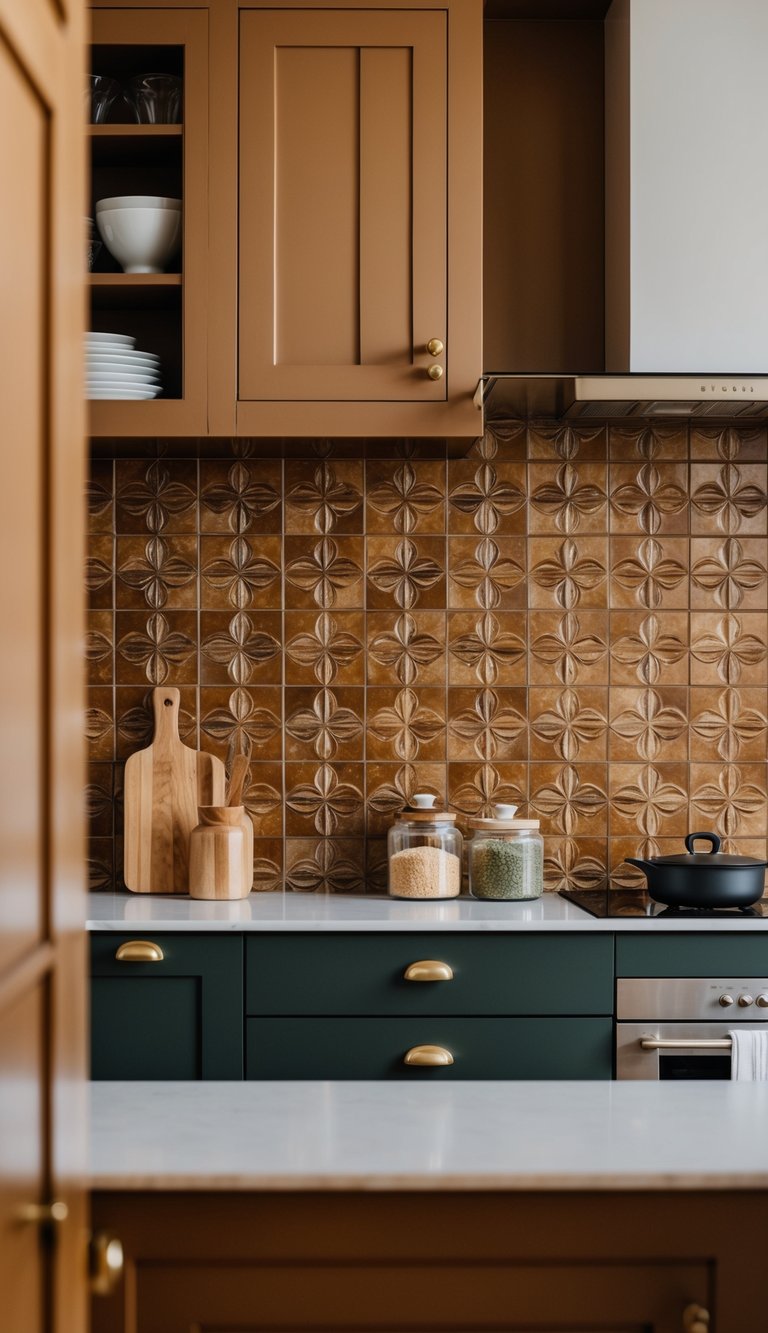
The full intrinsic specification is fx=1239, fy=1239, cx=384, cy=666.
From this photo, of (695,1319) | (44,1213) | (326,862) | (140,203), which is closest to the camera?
(44,1213)

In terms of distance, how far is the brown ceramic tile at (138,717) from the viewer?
2.90 meters

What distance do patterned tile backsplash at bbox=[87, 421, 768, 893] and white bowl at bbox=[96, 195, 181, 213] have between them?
1.88 ft

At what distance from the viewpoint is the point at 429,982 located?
93.5 inches

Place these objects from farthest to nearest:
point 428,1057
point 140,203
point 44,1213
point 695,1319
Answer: point 140,203 → point 428,1057 → point 695,1319 → point 44,1213

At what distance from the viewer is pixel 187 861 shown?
2756 millimetres

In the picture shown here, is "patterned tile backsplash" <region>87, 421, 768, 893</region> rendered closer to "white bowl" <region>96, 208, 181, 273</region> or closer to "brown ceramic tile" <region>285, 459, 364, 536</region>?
"brown ceramic tile" <region>285, 459, 364, 536</region>

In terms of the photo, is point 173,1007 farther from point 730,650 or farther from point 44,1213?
point 44,1213

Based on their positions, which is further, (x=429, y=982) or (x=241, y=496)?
(x=241, y=496)

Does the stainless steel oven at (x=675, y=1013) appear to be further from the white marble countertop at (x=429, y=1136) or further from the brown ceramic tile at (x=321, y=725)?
the white marble countertop at (x=429, y=1136)

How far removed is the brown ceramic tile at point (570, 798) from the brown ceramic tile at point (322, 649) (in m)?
0.49

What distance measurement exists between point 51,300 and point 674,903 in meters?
2.02

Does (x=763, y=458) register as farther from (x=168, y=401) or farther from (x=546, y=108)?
(x=168, y=401)

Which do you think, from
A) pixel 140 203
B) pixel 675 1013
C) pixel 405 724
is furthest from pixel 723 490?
pixel 140 203

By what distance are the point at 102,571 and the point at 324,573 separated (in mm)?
522
